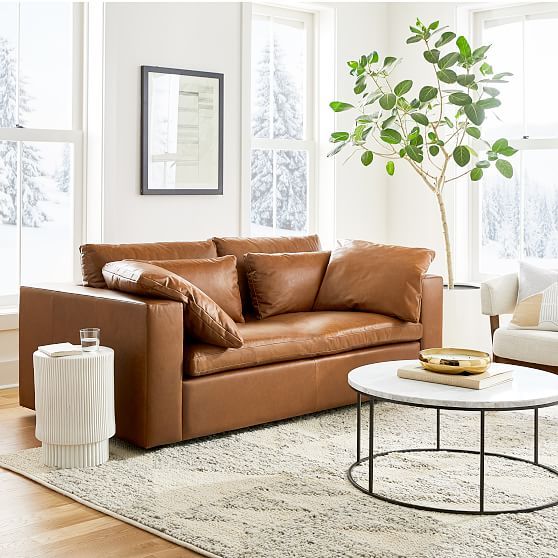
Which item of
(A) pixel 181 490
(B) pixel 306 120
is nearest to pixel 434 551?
(A) pixel 181 490

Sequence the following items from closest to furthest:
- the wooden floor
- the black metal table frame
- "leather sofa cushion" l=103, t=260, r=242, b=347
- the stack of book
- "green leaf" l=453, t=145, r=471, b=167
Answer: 1. the wooden floor
2. the black metal table frame
3. the stack of book
4. "leather sofa cushion" l=103, t=260, r=242, b=347
5. "green leaf" l=453, t=145, r=471, b=167

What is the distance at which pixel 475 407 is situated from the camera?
3.22 meters

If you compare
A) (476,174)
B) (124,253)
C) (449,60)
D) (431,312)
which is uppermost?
(449,60)

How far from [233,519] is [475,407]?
2.96 feet

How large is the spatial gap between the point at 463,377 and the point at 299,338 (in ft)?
3.75

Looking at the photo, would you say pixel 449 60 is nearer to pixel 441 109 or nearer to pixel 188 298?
pixel 441 109

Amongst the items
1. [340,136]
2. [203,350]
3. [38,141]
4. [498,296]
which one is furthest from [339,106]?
[203,350]

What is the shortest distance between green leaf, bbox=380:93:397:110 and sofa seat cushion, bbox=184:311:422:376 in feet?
4.88

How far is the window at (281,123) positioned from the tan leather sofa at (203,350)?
1.44 metres

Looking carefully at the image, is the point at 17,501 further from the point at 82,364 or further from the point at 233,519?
the point at 233,519

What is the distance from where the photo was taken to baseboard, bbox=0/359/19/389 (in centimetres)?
531

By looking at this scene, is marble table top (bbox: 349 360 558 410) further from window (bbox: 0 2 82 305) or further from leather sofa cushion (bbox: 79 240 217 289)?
window (bbox: 0 2 82 305)

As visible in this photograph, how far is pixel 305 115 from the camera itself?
6.81m

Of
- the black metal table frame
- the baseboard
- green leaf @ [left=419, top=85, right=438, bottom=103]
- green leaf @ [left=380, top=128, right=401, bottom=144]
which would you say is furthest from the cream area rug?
green leaf @ [left=419, top=85, right=438, bottom=103]
